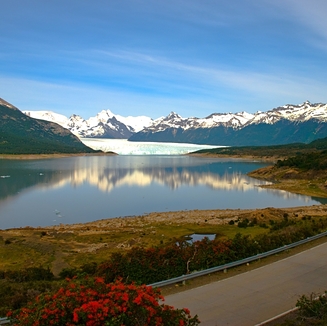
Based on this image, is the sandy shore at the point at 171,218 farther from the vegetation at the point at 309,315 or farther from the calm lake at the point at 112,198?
the vegetation at the point at 309,315

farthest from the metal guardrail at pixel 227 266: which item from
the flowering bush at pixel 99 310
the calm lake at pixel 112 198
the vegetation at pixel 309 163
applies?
the vegetation at pixel 309 163

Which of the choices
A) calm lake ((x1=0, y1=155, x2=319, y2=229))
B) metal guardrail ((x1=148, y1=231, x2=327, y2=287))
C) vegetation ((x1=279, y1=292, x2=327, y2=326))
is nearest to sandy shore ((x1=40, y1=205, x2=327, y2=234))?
calm lake ((x1=0, y1=155, x2=319, y2=229))

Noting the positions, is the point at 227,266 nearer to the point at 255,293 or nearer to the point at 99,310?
the point at 255,293

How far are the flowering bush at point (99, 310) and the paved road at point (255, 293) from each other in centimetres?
305

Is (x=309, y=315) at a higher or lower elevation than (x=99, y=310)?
lower

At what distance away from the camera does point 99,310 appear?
6.30m

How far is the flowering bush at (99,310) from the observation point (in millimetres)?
6250

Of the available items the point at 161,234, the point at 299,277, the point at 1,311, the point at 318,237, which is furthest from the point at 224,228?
the point at 1,311

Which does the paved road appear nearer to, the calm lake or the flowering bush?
the flowering bush

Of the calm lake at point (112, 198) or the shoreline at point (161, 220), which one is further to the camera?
the calm lake at point (112, 198)

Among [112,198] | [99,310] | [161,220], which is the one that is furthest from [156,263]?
[112,198]

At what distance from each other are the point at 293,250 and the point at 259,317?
25.7 ft

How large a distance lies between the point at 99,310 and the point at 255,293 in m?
6.63

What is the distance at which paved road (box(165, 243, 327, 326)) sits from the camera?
969 cm
